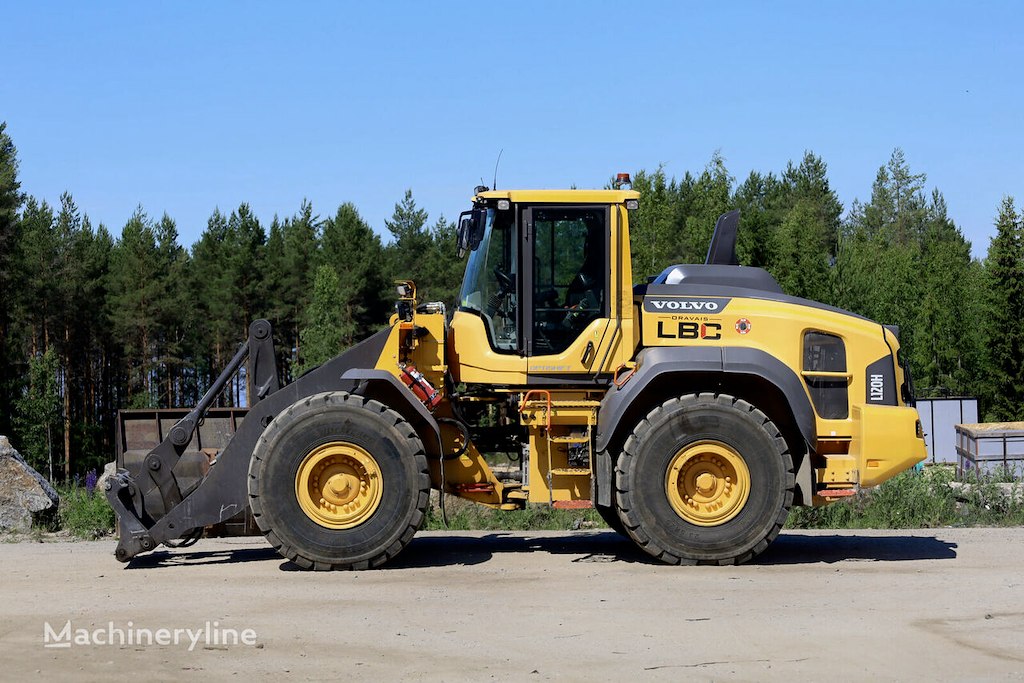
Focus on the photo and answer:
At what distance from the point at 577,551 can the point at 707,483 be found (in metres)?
1.58

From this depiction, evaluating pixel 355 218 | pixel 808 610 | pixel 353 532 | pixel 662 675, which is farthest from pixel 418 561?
pixel 355 218

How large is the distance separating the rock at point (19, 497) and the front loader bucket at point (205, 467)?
3028mm

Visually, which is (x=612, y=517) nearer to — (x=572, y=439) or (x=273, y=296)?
(x=572, y=439)

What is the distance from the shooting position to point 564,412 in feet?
33.9

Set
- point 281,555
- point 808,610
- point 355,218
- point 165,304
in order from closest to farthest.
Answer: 1. point 808,610
2. point 281,555
3. point 165,304
4. point 355,218

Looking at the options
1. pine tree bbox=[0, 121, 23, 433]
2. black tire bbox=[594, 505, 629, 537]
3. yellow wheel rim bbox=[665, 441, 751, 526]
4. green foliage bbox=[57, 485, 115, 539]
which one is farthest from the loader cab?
pine tree bbox=[0, 121, 23, 433]

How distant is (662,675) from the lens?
654 centimetres

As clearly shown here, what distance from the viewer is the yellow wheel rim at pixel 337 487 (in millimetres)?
9797

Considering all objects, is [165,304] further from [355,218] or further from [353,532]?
[353,532]

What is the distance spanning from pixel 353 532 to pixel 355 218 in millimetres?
63519

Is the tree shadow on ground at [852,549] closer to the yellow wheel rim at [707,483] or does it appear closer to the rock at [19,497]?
the yellow wheel rim at [707,483]

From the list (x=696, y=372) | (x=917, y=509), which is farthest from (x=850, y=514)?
(x=696, y=372)

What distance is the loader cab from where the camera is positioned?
1027 centimetres

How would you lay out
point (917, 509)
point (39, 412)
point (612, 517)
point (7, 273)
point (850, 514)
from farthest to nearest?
point (39, 412)
point (7, 273)
point (850, 514)
point (917, 509)
point (612, 517)
